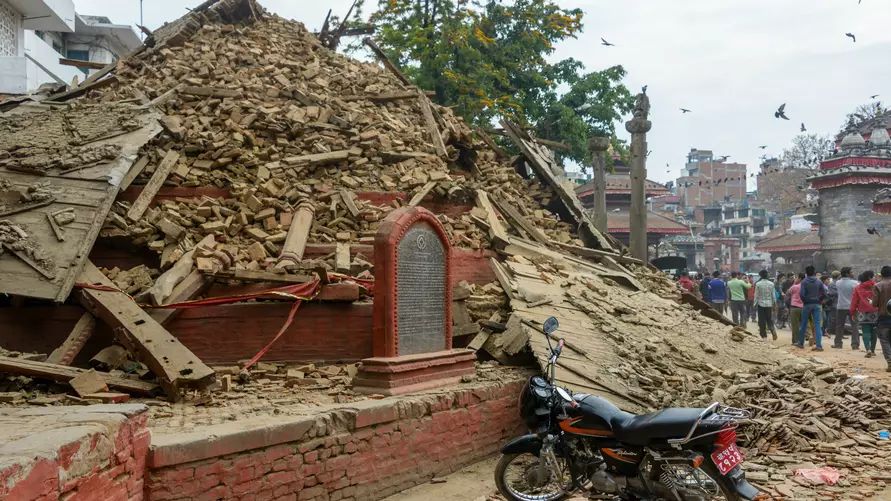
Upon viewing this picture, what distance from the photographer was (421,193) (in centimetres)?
1035

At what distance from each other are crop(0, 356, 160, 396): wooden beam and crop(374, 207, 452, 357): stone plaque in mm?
2075

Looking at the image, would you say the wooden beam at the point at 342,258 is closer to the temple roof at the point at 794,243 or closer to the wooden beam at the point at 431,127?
the wooden beam at the point at 431,127

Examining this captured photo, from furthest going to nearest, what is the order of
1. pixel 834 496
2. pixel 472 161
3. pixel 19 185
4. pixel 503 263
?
pixel 472 161, pixel 503 263, pixel 19 185, pixel 834 496

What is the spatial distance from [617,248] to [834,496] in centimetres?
868

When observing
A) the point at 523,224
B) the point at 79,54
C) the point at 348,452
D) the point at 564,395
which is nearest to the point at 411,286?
the point at 348,452

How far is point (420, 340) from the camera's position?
23.3 feet

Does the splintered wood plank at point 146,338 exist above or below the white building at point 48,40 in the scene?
below

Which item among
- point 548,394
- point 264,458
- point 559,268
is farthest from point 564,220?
point 264,458

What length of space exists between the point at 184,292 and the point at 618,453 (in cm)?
461

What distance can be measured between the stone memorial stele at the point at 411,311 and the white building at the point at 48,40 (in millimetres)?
9460

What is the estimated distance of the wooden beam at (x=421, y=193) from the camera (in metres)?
10.2

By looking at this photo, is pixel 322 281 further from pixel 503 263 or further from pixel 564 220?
pixel 564 220

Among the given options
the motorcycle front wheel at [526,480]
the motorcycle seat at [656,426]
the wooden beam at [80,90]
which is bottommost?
the motorcycle front wheel at [526,480]

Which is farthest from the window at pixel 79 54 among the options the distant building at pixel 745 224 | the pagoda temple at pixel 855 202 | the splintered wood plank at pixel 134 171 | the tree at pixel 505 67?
the distant building at pixel 745 224
